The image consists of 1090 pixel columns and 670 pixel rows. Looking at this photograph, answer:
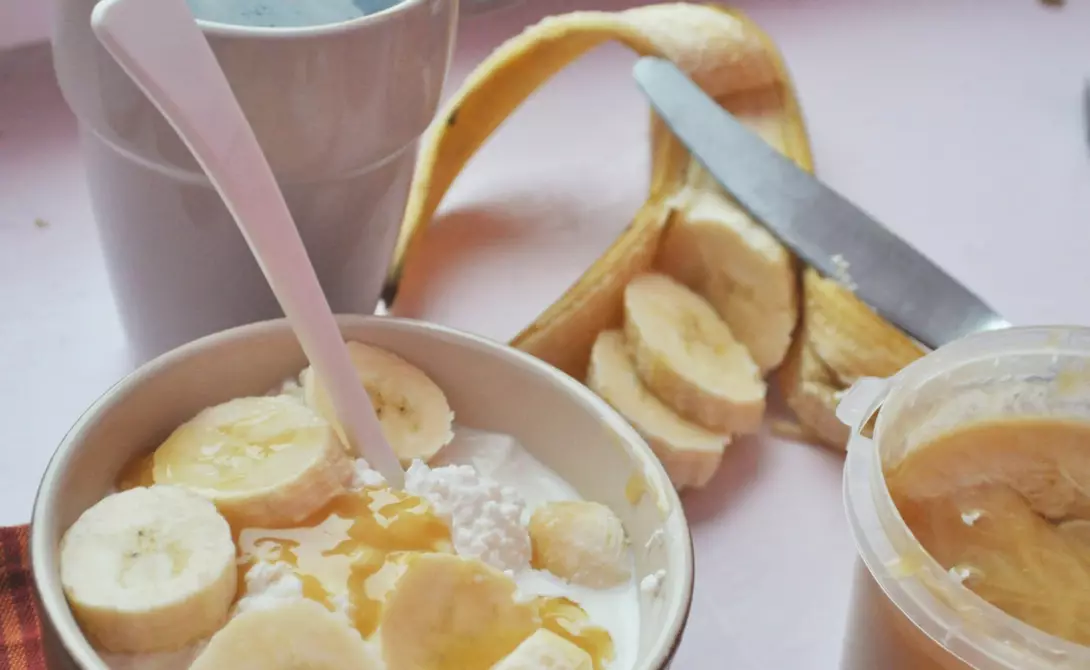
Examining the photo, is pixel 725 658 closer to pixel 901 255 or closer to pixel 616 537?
pixel 616 537

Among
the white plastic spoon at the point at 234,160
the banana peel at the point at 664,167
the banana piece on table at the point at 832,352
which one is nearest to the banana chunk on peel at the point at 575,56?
the banana peel at the point at 664,167

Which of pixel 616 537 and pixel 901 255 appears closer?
pixel 616 537

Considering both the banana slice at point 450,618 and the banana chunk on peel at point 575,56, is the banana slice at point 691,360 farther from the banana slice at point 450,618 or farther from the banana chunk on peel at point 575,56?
the banana slice at point 450,618

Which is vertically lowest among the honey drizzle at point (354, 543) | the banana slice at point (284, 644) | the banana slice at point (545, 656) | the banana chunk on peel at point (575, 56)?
the banana slice at point (545, 656)

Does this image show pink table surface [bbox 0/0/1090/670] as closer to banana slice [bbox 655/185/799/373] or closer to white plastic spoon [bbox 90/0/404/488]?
banana slice [bbox 655/185/799/373]

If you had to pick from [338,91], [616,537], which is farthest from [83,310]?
[616,537]

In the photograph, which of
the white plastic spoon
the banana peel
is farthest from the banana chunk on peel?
the white plastic spoon
